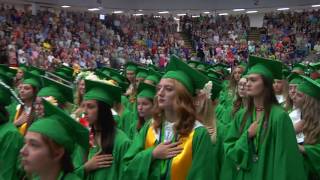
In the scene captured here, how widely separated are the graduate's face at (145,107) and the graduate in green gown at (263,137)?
1.08 metres

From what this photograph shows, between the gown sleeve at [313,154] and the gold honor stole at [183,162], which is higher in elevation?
the gold honor stole at [183,162]

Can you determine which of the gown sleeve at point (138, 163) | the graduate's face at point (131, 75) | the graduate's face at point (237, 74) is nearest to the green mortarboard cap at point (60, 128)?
the gown sleeve at point (138, 163)

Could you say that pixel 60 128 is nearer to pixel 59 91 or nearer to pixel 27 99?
pixel 59 91

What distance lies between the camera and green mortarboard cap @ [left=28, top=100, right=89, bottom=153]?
10.4 feet

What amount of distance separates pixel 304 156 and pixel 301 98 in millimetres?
685

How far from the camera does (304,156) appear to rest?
16.0 ft

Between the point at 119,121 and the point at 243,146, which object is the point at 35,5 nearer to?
the point at 119,121

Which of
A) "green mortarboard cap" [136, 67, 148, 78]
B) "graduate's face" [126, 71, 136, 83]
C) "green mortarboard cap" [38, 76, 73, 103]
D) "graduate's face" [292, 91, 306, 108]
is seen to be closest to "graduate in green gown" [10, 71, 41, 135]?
"green mortarboard cap" [38, 76, 73, 103]

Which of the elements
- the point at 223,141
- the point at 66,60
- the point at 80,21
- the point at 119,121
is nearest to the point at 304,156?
the point at 223,141

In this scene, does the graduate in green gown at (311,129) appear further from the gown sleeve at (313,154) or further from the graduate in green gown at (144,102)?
the graduate in green gown at (144,102)

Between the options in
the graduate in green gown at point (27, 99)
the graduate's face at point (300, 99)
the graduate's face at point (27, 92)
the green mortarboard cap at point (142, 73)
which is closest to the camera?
the graduate's face at point (300, 99)

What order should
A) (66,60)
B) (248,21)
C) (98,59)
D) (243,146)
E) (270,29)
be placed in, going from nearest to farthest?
1. (243,146)
2. (66,60)
3. (98,59)
4. (270,29)
5. (248,21)

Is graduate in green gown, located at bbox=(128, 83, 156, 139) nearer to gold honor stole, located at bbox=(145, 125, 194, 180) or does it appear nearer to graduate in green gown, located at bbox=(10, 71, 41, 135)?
graduate in green gown, located at bbox=(10, 71, 41, 135)

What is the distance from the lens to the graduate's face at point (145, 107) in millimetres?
5828
